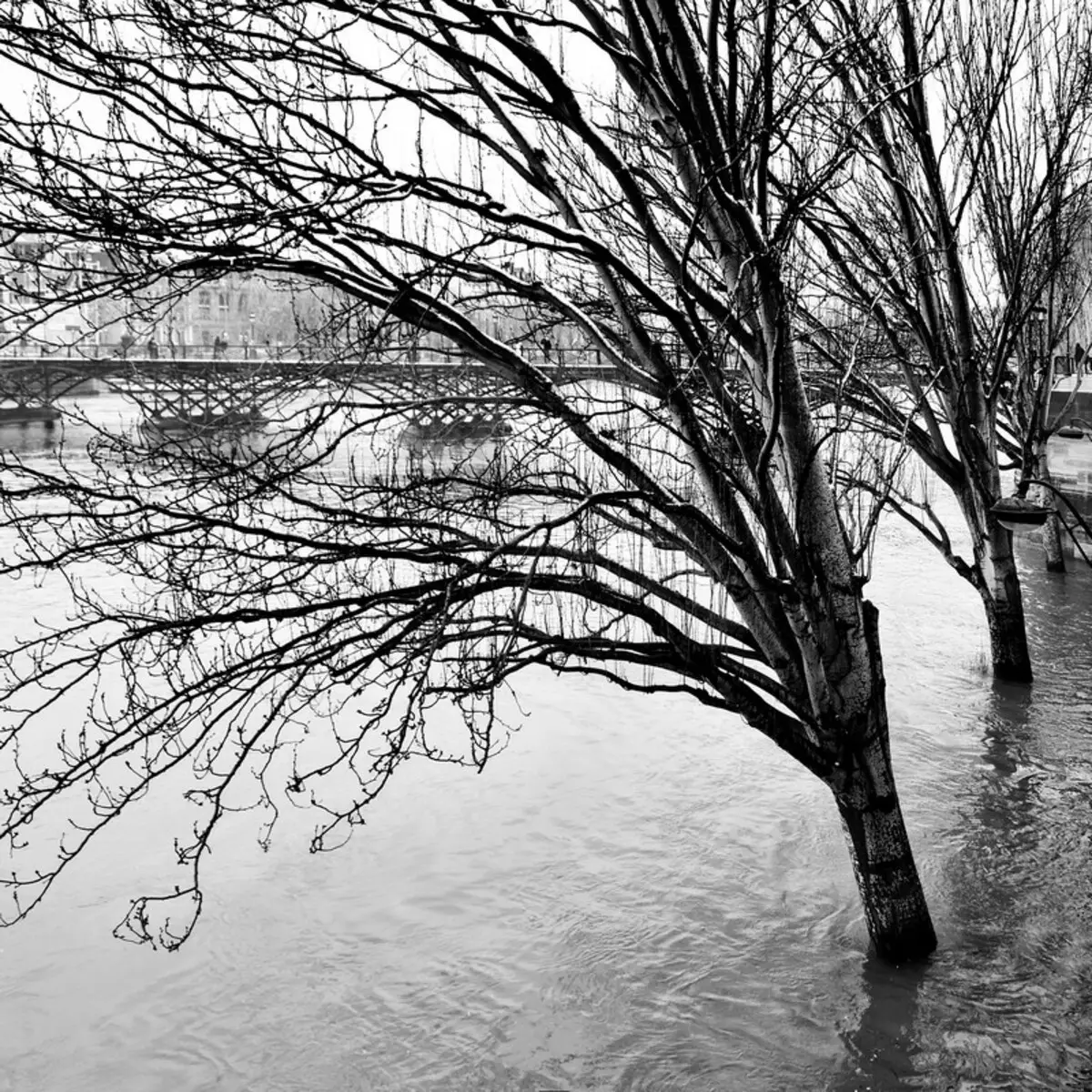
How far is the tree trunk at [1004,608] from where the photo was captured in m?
12.7

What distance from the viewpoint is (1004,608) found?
13133 mm

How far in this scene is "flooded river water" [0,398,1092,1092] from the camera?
6.90 meters

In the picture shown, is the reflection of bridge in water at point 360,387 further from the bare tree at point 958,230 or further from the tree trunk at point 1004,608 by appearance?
the tree trunk at point 1004,608

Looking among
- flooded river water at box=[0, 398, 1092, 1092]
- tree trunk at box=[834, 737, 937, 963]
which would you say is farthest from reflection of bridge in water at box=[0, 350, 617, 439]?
flooded river water at box=[0, 398, 1092, 1092]

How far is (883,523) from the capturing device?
83.7 feet

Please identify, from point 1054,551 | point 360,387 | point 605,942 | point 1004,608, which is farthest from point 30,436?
point 360,387

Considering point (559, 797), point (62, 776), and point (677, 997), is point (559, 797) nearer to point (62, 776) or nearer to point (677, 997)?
point (677, 997)

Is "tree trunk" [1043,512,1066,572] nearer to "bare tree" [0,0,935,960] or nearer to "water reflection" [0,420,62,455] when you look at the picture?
"bare tree" [0,0,935,960]

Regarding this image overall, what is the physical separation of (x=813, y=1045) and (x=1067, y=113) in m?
9.82

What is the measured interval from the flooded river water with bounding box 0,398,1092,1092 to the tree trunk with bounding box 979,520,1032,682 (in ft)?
1.84

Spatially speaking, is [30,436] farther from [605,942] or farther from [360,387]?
[360,387]

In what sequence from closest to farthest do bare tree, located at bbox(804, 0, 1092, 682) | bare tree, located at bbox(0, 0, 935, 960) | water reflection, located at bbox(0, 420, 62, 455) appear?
bare tree, located at bbox(0, 0, 935, 960), bare tree, located at bbox(804, 0, 1092, 682), water reflection, located at bbox(0, 420, 62, 455)

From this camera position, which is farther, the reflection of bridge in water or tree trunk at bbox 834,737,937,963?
tree trunk at bbox 834,737,937,963

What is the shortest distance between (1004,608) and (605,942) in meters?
6.94
